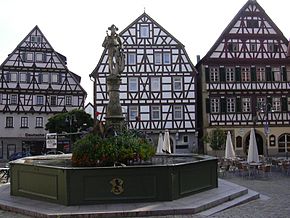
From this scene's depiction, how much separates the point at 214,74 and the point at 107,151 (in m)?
29.5

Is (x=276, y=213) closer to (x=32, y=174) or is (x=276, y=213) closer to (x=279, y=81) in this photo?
(x=32, y=174)

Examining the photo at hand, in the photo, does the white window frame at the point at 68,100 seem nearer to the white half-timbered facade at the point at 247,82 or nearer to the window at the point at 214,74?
the white half-timbered facade at the point at 247,82

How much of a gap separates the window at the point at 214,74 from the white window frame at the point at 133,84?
282 inches

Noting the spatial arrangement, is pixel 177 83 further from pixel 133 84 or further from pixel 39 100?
pixel 39 100

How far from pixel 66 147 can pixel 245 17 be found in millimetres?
22241

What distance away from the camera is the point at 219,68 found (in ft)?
126

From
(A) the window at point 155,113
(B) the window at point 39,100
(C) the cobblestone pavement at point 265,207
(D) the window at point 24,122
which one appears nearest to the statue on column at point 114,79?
(C) the cobblestone pavement at point 265,207

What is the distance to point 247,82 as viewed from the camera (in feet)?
126

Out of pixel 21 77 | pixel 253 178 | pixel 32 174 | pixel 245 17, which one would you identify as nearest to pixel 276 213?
pixel 32 174

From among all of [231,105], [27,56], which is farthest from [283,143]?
[27,56]

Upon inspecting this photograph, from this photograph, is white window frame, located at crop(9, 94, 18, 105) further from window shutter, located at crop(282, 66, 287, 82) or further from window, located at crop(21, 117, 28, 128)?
window shutter, located at crop(282, 66, 287, 82)

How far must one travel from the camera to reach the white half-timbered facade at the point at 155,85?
3797cm

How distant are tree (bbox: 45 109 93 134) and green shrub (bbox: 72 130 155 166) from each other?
84.9 ft

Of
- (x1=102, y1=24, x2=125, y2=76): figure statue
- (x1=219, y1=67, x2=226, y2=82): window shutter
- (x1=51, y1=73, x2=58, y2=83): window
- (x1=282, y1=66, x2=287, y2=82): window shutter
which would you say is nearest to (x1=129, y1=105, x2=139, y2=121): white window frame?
(x1=219, y1=67, x2=226, y2=82): window shutter
